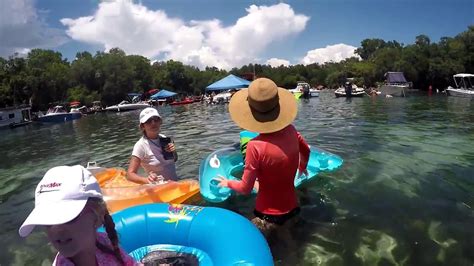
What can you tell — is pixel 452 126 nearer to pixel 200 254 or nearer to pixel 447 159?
pixel 447 159

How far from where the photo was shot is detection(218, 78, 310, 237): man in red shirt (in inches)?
122

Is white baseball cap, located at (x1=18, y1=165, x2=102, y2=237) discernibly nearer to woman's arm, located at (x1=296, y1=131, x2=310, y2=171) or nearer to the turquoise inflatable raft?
woman's arm, located at (x1=296, y1=131, x2=310, y2=171)

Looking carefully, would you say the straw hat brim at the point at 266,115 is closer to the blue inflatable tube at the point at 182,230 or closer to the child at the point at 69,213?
the blue inflatable tube at the point at 182,230

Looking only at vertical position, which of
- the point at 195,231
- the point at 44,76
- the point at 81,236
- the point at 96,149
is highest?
the point at 44,76

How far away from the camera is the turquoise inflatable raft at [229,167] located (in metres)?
4.74

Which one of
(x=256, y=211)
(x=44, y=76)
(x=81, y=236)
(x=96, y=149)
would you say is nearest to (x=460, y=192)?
(x=256, y=211)

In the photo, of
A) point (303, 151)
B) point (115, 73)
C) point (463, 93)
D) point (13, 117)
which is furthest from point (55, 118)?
point (463, 93)

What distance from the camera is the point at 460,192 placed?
17.2ft

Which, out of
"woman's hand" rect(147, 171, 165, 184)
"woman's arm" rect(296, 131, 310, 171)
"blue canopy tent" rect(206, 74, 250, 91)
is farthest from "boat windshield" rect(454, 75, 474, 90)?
"woman's hand" rect(147, 171, 165, 184)

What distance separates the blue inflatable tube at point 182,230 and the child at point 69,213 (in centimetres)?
119

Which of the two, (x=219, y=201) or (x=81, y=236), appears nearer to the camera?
(x=81, y=236)

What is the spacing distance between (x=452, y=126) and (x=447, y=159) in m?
5.83

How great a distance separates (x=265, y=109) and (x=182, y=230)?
124 cm

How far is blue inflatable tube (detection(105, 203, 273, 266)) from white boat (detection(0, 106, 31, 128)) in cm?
3266
